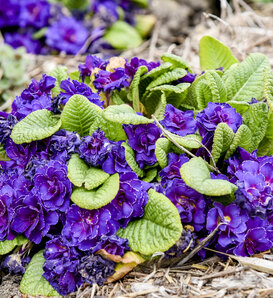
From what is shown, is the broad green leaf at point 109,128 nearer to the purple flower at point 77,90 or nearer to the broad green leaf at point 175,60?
the purple flower at point 77,90

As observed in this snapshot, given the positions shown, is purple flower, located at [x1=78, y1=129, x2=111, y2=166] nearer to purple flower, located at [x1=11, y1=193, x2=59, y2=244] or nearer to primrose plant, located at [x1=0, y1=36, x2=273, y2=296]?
primrose plant, located at [x1=0, y1=36, x2=273, y2=296]


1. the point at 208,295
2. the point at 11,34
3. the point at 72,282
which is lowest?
the point at 11,34

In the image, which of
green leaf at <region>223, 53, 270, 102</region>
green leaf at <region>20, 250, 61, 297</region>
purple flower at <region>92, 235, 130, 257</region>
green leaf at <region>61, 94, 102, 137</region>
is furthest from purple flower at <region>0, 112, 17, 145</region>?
green leaf at <region>223, 53, 270, 102</region>

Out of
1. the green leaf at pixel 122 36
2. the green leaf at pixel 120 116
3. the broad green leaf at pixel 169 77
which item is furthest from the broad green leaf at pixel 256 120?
the green leaf at pixel 122 36

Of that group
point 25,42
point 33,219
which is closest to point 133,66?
point 33,219

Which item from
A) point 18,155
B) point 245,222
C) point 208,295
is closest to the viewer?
point 208,295

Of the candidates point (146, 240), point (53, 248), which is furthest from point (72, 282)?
point (146, 240)

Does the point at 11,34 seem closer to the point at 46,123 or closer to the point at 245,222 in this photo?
the point at 46,123
